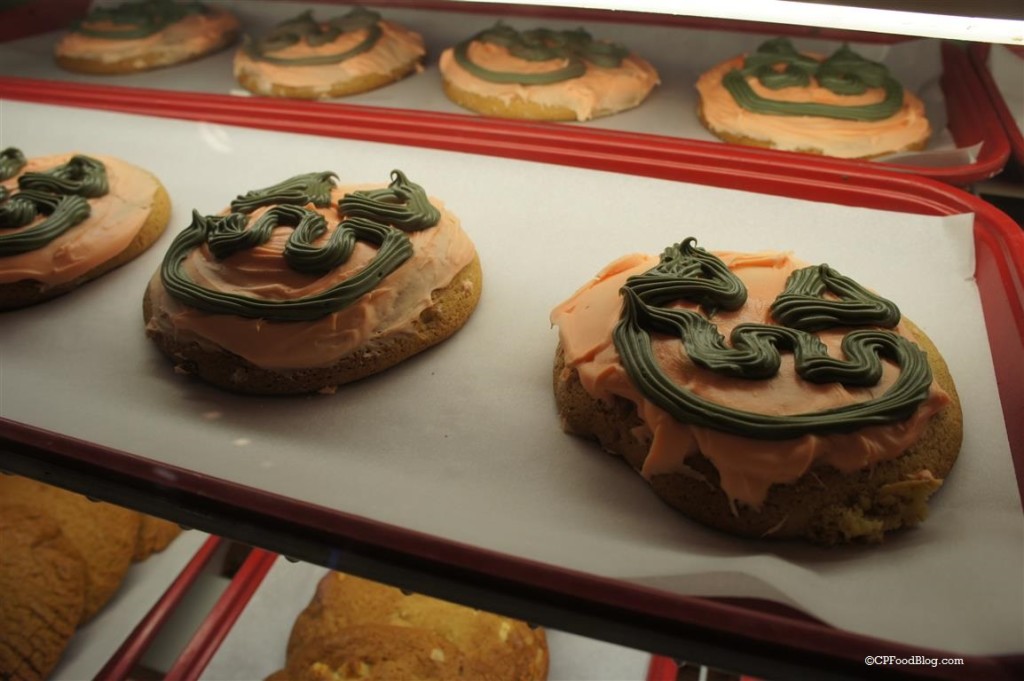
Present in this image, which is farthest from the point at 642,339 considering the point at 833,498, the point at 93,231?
the point at 93,231

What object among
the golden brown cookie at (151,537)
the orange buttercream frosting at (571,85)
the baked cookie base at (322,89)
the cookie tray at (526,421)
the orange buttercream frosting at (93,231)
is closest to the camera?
the cookie tray at (526,421)

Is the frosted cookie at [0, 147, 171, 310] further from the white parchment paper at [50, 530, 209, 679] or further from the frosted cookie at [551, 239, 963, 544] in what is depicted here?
the frosted cookie at [551, 239, 963, 544]

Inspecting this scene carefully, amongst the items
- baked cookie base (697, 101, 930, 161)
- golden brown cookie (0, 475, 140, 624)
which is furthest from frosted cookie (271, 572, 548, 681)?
baked cookie base (697, 101, 930, 161)

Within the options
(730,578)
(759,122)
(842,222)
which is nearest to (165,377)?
(730,578)

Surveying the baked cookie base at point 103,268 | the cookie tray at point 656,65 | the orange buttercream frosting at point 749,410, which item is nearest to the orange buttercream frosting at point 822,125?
the cookie tray at point 656,65

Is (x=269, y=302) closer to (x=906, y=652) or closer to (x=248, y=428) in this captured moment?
(x=248, y=428)

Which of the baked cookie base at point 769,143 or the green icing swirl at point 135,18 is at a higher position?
the baked cookie base at point 769,143

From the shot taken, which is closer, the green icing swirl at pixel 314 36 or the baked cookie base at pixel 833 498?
the baked cookie base at pixel 833 498

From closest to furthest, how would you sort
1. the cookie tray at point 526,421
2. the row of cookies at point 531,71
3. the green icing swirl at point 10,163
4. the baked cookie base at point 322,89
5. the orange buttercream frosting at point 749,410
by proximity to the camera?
the cookie tray at point 526,421, the orange buttercream frosting at point 749,410, the green icing swirl at point 10,163, the row of cookies at point 531,71, the baked cookie base at point 322,89

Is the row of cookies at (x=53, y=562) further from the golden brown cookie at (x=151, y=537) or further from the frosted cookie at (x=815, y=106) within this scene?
the frosted cookie at (x=815, y=106)
